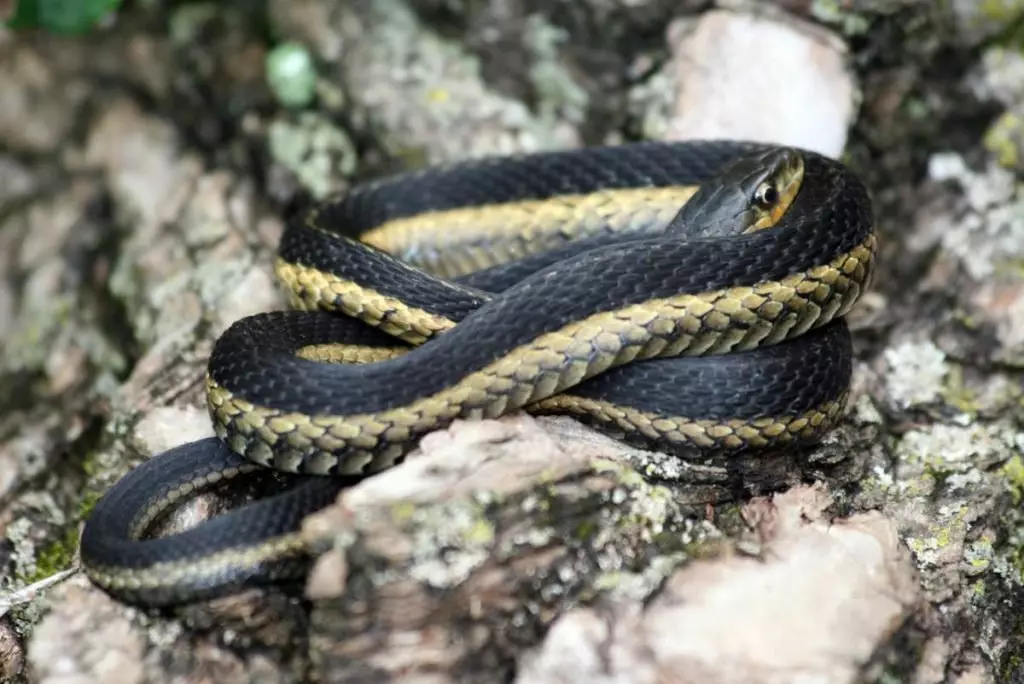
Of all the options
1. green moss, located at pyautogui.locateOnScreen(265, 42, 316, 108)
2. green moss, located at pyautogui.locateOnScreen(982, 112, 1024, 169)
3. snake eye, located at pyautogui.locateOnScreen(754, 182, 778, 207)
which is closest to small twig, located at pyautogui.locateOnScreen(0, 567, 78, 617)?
snake eye, located at pyautogui.locateOnScreen(754, 182, 778, 207)

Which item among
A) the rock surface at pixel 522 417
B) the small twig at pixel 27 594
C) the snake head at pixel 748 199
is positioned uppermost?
the snake head at pixel 748 199

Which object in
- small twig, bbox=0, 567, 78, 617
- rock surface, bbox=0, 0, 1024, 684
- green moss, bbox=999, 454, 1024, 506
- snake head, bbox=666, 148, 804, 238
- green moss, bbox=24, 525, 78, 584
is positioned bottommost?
green moss, bbox=24, 525, 78, 584

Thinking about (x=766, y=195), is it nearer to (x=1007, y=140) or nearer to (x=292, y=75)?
(x=1007, y=140)

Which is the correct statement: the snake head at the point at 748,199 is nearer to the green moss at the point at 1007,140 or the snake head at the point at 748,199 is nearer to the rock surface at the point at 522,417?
the rock surface at the point at 522,417

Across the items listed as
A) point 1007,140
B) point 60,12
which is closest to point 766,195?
point 1007,140

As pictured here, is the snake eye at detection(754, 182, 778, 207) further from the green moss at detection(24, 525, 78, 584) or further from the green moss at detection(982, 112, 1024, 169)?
the green moss at detection(24, 525, 78, 584)

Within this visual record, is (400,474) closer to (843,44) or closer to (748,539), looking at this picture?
(748,539)

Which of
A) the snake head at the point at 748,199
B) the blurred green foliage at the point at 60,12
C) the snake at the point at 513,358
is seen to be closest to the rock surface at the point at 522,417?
the snake at the point at 513,358
